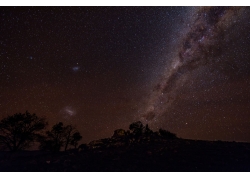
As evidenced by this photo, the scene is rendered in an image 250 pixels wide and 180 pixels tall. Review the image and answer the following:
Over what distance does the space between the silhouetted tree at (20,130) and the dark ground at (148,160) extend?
569 cm

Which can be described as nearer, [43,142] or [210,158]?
[210,158]

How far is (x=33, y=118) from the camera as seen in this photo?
16.9m

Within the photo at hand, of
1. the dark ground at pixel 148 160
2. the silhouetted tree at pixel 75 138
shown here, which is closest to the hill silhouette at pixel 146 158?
the dark ground at pixel 148 160

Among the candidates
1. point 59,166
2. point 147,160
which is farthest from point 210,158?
point 59,166

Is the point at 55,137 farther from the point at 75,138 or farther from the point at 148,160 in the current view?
the point at 148,160

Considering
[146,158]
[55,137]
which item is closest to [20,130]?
[55,137]

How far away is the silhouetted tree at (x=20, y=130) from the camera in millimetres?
16219

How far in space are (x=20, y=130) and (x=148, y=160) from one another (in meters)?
9.69

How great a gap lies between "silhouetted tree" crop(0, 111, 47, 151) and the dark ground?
18.7 ft

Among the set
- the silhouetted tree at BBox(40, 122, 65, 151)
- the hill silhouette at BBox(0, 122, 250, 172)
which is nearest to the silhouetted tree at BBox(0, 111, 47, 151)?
the silhouetted tree at BBox(40, 122, 65, 151)

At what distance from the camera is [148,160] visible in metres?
10.2

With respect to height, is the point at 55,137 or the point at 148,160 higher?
the point at 55,137
